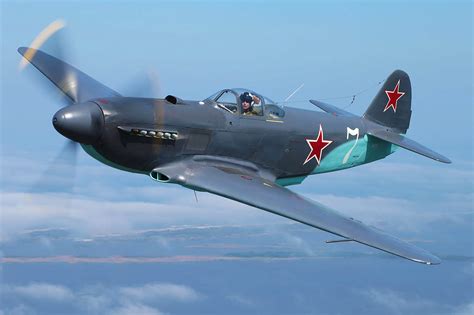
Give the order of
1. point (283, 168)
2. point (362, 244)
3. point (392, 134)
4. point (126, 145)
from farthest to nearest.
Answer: point (392, 134)
point (283, 168)
point (126, 145)
point (362, 244)

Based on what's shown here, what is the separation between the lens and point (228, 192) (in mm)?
14664

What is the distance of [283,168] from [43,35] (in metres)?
6.08

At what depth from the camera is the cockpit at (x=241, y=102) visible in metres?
16.2

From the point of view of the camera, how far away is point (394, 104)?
814 inches

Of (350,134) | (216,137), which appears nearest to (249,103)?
(216,137)

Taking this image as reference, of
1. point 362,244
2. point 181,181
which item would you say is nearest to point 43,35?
point 181,181

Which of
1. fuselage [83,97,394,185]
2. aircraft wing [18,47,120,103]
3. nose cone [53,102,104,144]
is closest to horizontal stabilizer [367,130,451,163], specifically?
fuselage [83,97,394,185]

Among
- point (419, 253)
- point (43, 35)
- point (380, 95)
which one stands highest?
point (43, 35)

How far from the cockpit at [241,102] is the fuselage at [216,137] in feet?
0.28

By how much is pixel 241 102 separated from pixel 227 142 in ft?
2.92

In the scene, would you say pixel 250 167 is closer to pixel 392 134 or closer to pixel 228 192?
pixel 228 192

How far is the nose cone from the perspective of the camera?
1429cm

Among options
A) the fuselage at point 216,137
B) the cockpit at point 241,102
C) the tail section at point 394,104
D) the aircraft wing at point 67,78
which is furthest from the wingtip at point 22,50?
the tail section at point 394,104

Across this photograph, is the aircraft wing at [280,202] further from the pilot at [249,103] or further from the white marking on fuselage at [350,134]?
the white marking on fuselage at [350,134]
